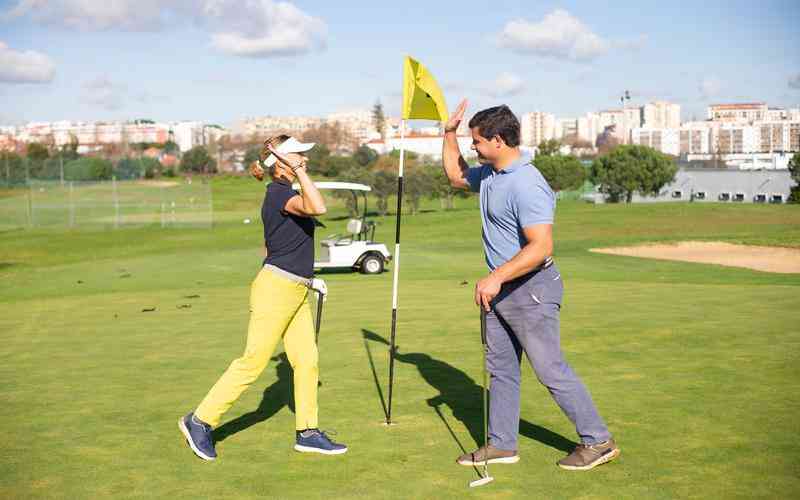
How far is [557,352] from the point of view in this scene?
6.47m

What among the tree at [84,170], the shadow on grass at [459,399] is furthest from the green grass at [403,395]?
the tree at [84,170]

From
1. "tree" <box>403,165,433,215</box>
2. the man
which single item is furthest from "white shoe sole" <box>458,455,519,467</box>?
"tree" <box>403,165,433,215</box>

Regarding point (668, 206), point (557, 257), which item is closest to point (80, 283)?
point (557, 257)

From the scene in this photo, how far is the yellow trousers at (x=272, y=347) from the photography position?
22.5 feet

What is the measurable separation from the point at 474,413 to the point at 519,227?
2.29 m

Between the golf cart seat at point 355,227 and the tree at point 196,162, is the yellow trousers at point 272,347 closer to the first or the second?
the golf cart seat at point 355,227

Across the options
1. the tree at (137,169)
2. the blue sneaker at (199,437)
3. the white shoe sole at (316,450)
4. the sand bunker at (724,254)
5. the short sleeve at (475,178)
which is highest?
the short sleeve at (475,178)

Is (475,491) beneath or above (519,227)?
beneath

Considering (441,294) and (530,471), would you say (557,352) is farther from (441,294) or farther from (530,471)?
(441,294)

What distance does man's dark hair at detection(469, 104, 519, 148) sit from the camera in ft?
20.8

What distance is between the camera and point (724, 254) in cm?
2936

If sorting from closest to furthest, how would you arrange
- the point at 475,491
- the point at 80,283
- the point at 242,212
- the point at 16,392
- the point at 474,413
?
the point at 475,491 < the point at 474,413 < the point at 16,392 < the point at 80,283 < the point at 242,212

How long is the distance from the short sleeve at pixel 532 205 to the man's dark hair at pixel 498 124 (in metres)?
0.31

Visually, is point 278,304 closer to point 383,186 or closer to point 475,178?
point 475,178
